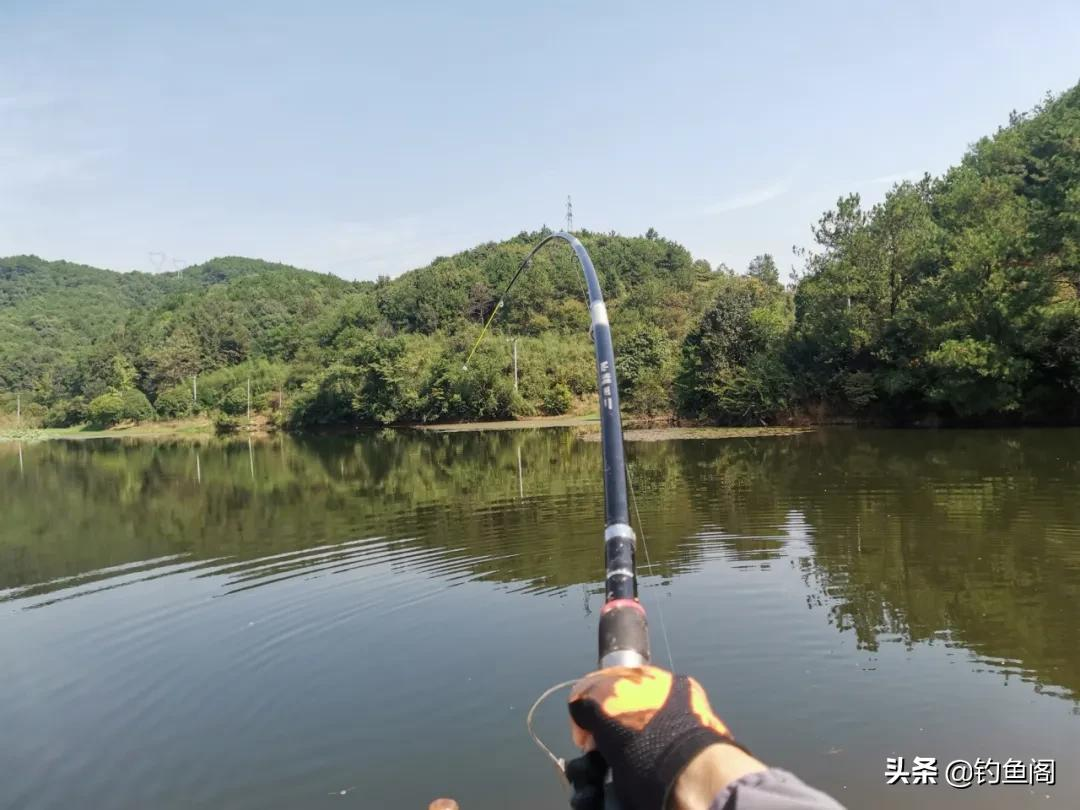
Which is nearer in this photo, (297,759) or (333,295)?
(297,759)

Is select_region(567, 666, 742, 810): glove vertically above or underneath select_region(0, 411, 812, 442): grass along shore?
above

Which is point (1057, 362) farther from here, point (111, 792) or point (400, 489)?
Result: point (111, 792)

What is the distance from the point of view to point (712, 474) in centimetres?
2080

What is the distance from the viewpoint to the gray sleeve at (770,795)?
42.4 inches

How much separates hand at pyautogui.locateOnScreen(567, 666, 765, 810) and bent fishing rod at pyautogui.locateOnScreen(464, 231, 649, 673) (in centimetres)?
30

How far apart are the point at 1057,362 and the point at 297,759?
103 feet

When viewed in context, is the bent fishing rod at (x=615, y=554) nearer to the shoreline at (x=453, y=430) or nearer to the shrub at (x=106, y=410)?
the shoreline at (x=453, y=430)

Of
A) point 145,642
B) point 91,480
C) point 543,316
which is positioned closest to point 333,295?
point 543,316

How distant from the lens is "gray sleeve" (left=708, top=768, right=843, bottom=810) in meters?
1.08

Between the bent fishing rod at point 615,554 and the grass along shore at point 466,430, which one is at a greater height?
the bent fishing rod at point 615,554

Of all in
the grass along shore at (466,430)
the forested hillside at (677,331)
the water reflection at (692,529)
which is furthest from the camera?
the grass along shore at (466,430)

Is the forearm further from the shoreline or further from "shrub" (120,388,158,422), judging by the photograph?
"shrub" (120,388,158,422)

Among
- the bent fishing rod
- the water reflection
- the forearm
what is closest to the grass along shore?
the water reflection

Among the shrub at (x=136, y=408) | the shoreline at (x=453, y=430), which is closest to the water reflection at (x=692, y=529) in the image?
the shoreline at (x=453, y=430)
